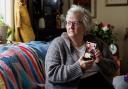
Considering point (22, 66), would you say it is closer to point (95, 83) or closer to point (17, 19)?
point (95, 83)

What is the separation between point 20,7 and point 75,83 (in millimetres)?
1568

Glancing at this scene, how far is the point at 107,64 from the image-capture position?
222 centimetres

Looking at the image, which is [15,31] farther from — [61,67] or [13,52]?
[61,67]

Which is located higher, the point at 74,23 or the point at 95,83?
the point at 74,23

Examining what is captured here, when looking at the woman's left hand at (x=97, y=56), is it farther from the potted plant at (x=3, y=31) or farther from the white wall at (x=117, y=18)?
the white wall at (x=117, y=18)

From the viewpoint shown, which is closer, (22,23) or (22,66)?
(22,66)

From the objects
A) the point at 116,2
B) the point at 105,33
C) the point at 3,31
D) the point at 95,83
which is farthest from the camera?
the point at 116,2

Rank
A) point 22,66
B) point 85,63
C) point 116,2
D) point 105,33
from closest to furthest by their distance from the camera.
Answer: point 85,63 → point 22,66 → point 105,33 → point 116,2

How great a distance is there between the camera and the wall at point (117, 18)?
426cm

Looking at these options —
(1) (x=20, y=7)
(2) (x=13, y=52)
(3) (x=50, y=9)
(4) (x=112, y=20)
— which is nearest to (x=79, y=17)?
(2) (x=13, y=52)

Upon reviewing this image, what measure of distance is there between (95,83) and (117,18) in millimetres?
2288

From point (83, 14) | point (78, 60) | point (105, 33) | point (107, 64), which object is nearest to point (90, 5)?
point (105, 33)

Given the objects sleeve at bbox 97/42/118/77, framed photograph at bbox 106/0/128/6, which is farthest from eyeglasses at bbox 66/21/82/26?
framed photograph at bbox 106/0/128/6

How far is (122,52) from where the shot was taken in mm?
4320
